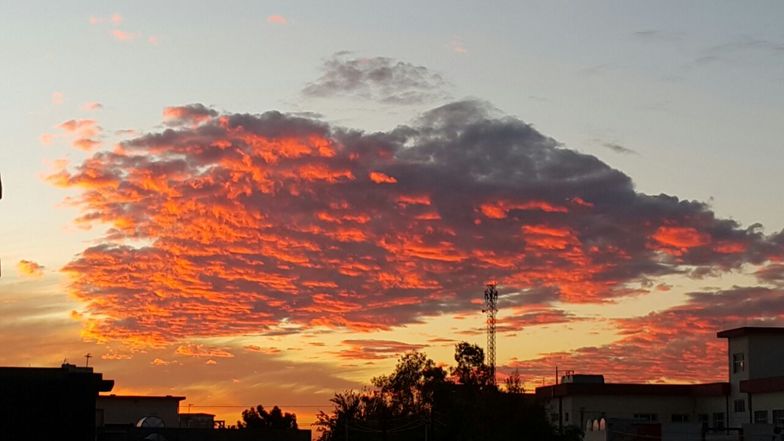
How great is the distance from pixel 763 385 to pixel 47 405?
65.0 meters

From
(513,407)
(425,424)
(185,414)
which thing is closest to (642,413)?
(513,407)

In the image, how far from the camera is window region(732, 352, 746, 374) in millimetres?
105125

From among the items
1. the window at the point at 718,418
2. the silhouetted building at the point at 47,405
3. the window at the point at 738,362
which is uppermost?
the window at the point at 738,362

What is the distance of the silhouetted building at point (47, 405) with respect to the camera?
1860 inches

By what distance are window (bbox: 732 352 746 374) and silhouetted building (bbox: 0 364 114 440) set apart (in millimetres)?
70617

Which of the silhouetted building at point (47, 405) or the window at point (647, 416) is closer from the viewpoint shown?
the silhouetted building at point (47, 405)

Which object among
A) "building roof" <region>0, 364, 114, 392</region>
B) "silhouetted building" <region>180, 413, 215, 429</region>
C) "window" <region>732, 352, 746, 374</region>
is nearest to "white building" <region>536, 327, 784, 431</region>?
"window" <region>732, 352, 746, 374</region>

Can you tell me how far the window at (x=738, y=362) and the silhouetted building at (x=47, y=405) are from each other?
7062 centimetres

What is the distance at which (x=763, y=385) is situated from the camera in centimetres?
9675

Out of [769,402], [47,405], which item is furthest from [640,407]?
[47,405]

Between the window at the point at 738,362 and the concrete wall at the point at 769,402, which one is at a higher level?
the window at the point at 738,362

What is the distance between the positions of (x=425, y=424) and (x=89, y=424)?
9378cm

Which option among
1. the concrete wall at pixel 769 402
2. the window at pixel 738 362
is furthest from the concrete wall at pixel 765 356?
the concrete wall at pixel 769 402

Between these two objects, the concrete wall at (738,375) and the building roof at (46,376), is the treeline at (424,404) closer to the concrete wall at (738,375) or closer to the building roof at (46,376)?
the concrete wall at (738,375)
